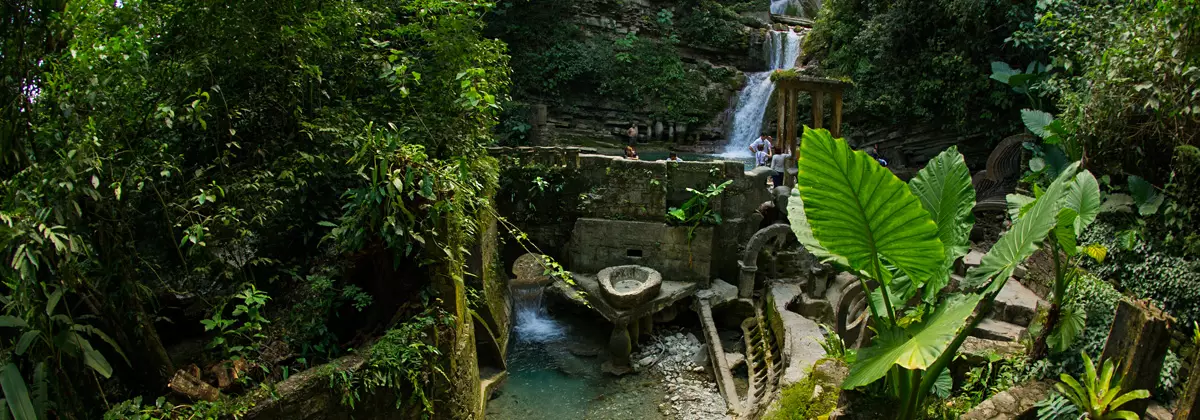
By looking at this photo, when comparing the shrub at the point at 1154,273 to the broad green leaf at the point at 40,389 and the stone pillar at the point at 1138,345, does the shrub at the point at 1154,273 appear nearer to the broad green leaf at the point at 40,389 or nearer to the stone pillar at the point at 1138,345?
the stone pillar at the point at 1138,345

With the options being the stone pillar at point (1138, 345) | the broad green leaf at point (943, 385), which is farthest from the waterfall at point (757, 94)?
the stone pillar at point (1138, 345)

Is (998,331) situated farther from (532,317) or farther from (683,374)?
(532,317)

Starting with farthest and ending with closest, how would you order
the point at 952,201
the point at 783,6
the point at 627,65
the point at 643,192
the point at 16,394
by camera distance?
the point at 783,6, the point at 627,65, the point at 643,192, the point at 952,201, the point at 16,394

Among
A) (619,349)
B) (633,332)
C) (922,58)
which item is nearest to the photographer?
(619,349)

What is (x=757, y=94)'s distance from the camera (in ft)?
50.8

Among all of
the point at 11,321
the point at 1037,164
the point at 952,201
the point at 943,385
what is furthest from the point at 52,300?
the point at 1037,164

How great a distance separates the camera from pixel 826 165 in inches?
111

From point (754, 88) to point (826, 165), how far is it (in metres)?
13.8

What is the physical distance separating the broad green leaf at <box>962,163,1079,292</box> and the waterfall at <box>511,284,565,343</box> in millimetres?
7132

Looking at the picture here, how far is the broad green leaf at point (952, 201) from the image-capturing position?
3.45 meters

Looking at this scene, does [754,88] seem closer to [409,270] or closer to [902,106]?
[902,106]

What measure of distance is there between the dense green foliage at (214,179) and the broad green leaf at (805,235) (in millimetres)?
→ 2395

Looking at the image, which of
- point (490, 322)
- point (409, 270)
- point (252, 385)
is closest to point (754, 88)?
point (490, 322)

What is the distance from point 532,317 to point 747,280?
12.1 feet
